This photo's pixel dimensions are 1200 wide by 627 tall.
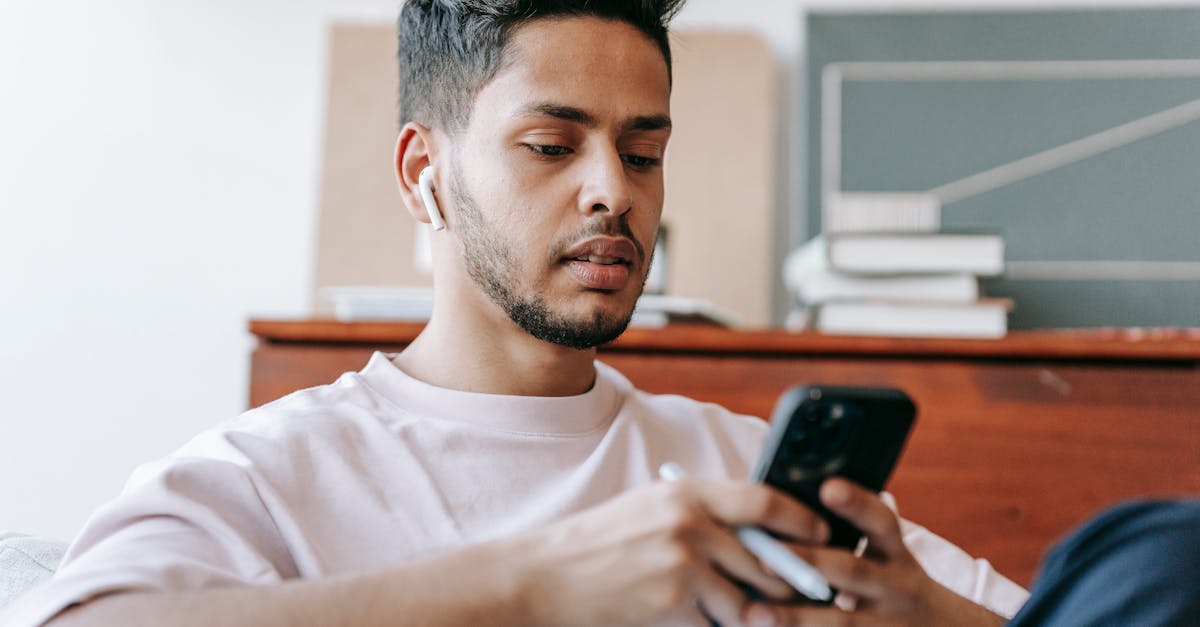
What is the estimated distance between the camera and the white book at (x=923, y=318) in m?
1.50

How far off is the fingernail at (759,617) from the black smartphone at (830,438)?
66 millimetres

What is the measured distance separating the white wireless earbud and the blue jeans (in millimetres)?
631

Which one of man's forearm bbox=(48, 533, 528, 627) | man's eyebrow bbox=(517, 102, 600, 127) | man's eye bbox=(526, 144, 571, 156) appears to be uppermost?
man's eyebrow bbox=(517, 102, 600, 127)

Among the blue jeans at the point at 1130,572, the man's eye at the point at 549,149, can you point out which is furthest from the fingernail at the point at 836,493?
the man's eye at the point at 549,149

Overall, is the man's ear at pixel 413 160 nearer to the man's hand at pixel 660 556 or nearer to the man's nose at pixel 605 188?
the man's nose at pixel 605 188

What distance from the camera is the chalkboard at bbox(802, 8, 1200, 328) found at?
5.98ft

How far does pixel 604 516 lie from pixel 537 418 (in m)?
0.31

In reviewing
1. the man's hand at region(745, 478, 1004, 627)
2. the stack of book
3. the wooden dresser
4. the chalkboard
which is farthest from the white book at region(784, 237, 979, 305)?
the man's hand at region(745, 478, 1004, 627)

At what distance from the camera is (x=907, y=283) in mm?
1539

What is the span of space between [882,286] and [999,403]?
243 millimetres

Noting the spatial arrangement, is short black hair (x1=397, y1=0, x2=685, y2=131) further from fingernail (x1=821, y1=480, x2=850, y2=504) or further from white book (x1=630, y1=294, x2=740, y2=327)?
fingernail (x1=821, y1=480, x2=850, y2=504)

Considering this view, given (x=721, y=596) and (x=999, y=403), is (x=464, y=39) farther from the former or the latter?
(x=999, y=403)

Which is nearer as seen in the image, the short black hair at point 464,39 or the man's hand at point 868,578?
the man's hand at point 868,578

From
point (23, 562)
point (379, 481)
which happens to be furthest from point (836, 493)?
point (23, 562)
